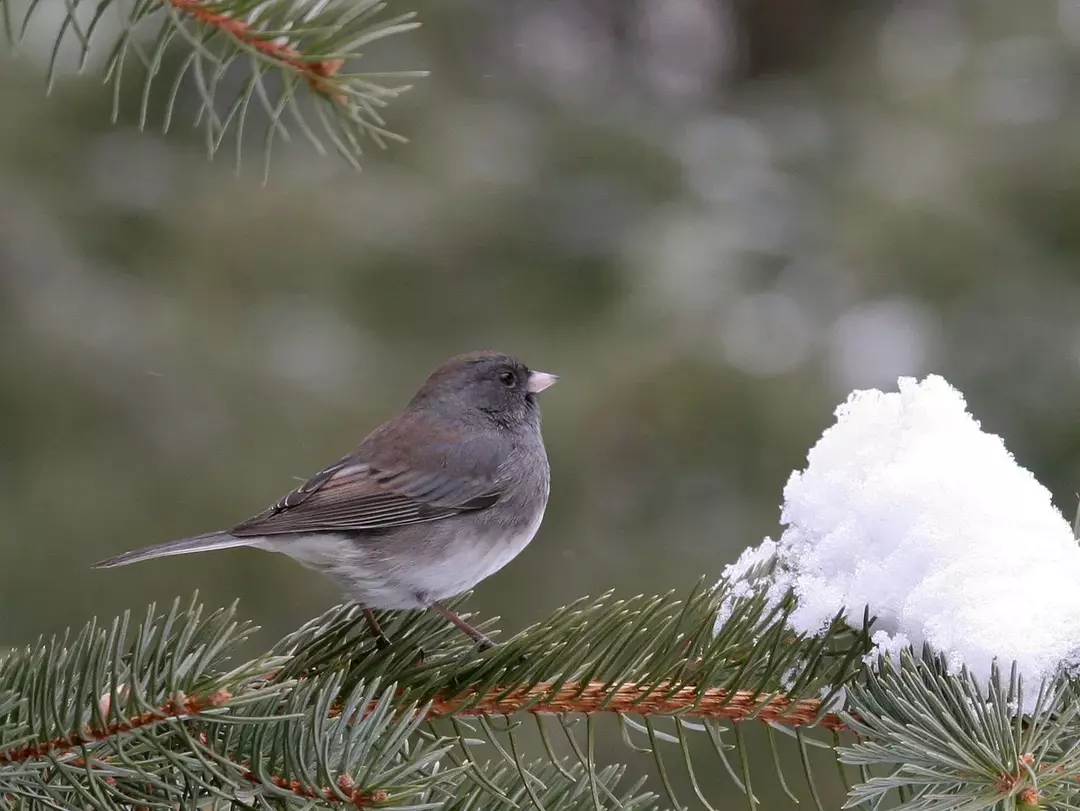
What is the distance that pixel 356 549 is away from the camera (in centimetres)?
200

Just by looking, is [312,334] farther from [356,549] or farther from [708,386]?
[708,386]

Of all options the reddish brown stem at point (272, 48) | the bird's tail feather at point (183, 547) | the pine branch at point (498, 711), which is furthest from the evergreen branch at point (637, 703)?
the reddish brown stem at point (272, 48)

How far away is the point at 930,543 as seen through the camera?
116 centimetres

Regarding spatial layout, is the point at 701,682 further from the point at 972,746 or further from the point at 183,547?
the point at 183,547

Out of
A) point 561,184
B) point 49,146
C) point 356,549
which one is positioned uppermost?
point 561,184

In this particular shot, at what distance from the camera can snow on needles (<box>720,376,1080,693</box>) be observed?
1.09m

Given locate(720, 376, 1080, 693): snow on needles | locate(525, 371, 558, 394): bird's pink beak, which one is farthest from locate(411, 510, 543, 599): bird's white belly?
locate(720, 376, 1080, 693): snow on needles

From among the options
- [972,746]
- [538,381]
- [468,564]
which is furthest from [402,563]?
[972,746]

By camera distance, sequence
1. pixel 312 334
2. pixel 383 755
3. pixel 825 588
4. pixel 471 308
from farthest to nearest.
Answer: pixel 471 308 → pixel 312 334 → pixel 825 588 → pixel 383 755

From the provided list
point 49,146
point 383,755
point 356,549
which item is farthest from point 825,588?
point 49,146

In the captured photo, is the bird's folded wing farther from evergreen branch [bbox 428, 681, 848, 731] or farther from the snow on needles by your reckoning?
the snow on needles

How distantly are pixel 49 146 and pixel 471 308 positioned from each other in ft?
3.69

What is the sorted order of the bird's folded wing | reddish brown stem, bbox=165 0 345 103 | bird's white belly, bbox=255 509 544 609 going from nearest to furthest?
reddish brown stem, bbox=165 0 345 103 → bird's white belly, bbox=255 509 544 609 → the bird's folded wing

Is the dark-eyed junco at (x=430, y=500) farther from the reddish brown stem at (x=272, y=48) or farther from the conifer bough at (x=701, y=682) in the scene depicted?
the reddish brown stem at (x=272, y=48)
